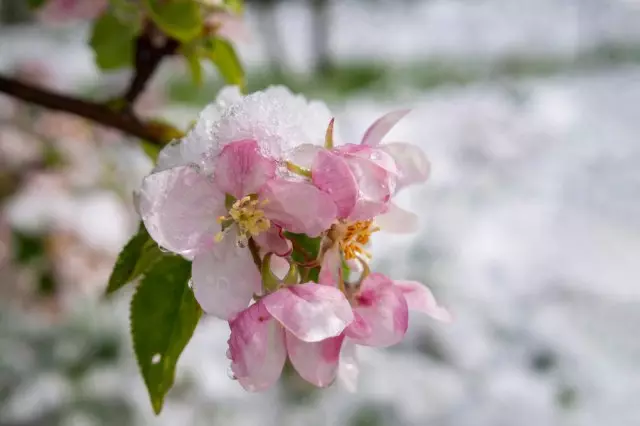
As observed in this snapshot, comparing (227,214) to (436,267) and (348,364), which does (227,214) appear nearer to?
(348,364)

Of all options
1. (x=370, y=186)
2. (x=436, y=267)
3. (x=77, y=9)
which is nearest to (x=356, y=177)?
(x=370, y=186)

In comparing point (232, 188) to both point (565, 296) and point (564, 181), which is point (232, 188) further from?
point (564, 181)

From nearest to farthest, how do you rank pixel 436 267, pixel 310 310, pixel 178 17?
pixel 310 310, pixel 178 17, pixel 436 267

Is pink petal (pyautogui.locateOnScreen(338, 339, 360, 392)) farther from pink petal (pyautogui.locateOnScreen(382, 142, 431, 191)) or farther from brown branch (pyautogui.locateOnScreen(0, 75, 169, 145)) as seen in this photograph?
brown branch (pyautogui.locateOnScreen(0, 75, 169, 145))

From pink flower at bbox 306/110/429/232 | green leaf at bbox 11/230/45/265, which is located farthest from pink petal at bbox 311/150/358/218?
green leaf at bbox 11/230/45/265

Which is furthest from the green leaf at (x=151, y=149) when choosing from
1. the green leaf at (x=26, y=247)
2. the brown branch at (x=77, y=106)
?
the green leaf at (x=26, y=247)

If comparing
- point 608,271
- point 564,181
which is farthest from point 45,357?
point 564,181
